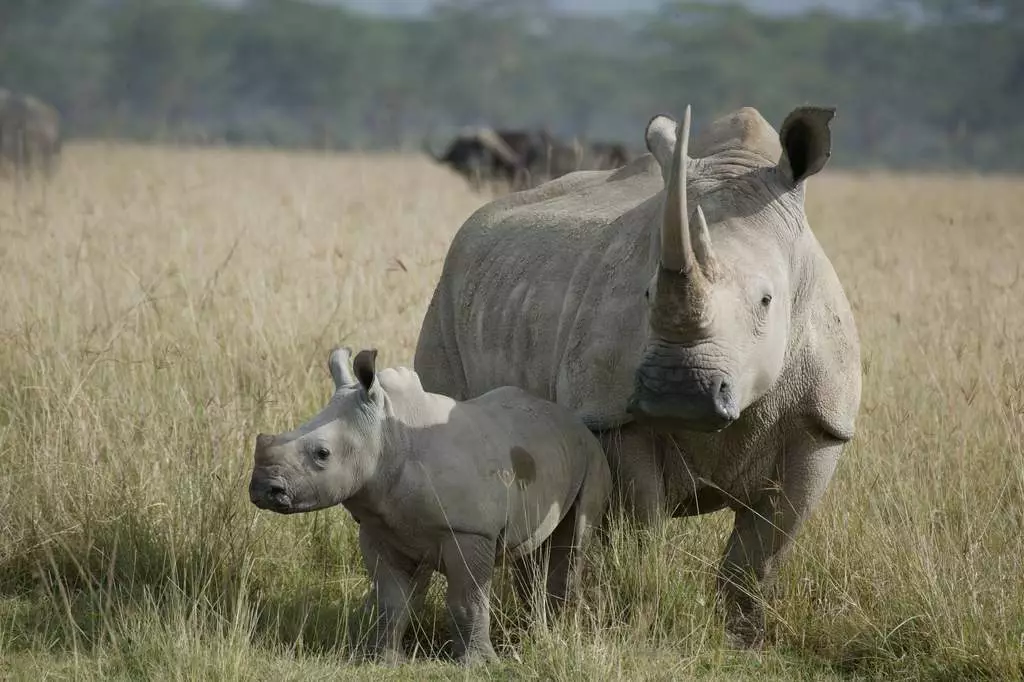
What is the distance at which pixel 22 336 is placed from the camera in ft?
23.1

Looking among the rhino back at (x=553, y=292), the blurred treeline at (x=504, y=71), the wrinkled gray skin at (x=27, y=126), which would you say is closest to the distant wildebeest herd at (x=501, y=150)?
the wrinkled gray skin at (x=27, y=126)

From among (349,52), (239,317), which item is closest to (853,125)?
(349,52)

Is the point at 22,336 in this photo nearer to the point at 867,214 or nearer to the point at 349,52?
the point at 867,214

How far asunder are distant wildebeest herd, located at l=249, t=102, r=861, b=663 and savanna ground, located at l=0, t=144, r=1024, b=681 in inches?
7.9

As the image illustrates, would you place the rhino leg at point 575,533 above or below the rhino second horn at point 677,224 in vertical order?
below

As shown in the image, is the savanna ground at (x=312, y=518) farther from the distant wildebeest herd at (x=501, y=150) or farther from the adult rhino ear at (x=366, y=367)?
the distant wildebeest herd at (x=501, y=150)

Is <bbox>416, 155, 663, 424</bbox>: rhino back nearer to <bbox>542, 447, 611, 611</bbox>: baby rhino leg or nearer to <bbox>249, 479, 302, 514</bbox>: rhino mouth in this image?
<bbox>542, 447, 611, 611</bbox>: baby rhino leg

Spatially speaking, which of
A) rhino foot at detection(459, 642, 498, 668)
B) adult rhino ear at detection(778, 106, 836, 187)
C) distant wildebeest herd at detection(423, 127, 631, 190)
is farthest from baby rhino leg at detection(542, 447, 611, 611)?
distant wildebeest herd at detection(423, 127, 631, 190)

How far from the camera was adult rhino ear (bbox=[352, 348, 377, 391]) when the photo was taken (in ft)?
14.5

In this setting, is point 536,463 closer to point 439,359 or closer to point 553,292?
point 553,292

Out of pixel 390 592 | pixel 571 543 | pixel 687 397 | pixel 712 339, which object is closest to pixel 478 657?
pixel 390 592

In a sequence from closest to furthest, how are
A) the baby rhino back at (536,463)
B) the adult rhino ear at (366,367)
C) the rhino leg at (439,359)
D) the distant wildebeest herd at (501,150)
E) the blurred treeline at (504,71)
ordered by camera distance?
the adult rhino ear at (366,367), the baby rhino back at (536,463), the rhino leg at (439,359), the distant wildebeest herd at (501,150), the blurred treeline at (504,71)

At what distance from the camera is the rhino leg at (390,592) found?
469cm

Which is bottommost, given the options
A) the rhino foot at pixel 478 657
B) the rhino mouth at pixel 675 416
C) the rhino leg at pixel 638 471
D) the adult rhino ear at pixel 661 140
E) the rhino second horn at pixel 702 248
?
the rhino foot at pixel 478 657
